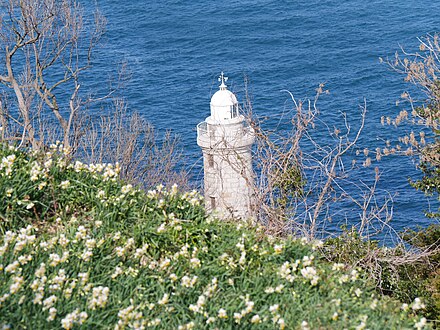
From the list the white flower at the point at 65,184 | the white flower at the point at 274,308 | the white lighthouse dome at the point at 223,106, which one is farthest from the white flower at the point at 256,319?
the white lighthouse dome at the point at 223,106

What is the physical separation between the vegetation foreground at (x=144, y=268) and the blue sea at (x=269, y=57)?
28922 mm

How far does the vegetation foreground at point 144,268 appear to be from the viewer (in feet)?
19.4

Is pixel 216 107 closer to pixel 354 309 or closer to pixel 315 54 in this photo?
pixel 354 309

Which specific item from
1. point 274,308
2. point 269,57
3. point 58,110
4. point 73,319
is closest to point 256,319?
point 274,308

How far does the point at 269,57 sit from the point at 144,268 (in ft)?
192

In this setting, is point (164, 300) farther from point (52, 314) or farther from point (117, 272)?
point (52, 314)

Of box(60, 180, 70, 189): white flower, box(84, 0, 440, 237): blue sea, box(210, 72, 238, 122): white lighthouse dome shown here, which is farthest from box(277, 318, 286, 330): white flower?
box(84, 0, 440, 237): blue sea

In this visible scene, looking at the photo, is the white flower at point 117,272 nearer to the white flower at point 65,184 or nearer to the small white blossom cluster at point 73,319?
the small white blossom cluster at point 73,319

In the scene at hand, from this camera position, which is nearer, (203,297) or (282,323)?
(282,323)

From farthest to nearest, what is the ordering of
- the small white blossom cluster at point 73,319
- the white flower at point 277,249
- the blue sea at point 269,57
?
the blue sea at point 269,57 → the white flower at point 277,249 → the small white blossom cluster at point 73,319

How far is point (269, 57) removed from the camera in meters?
64.2

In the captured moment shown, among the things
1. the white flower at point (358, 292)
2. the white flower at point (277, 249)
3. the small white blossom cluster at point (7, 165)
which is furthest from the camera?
the small white blossom cluster at point (7, 165)

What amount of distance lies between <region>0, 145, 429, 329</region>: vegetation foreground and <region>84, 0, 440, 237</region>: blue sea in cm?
2892

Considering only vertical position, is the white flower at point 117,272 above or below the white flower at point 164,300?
above
